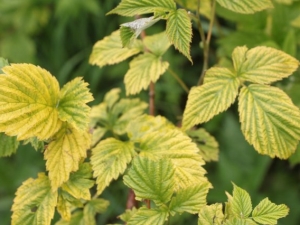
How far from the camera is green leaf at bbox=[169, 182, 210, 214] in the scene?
3.41 ft

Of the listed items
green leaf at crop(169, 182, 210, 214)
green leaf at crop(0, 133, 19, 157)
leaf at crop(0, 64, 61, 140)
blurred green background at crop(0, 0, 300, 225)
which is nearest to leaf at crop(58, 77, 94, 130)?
leaf at crop(0, 64, 61, 140)

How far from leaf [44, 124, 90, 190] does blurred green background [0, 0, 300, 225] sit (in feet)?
2.57

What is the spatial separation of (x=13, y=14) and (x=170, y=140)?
5.80ft

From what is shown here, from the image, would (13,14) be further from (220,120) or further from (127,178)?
(127,178)

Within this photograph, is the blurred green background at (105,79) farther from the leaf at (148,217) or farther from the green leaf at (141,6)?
the leaf at (148,217)

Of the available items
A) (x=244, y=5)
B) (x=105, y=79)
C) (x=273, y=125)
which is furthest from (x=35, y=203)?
(x=105, y=79)

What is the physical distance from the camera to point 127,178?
1034mm

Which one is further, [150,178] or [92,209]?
[92,209]

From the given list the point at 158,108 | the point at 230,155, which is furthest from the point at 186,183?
the point at 158,108

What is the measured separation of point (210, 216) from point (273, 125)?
30 cm

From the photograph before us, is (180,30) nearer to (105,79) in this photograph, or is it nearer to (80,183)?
(80,183)

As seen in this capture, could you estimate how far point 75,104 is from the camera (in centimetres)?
115

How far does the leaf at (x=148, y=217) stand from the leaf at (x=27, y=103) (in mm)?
253

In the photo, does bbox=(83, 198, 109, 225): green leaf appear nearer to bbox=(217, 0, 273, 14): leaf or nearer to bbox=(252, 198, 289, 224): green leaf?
bbox=(252, 198, 289, 224): green leaf
